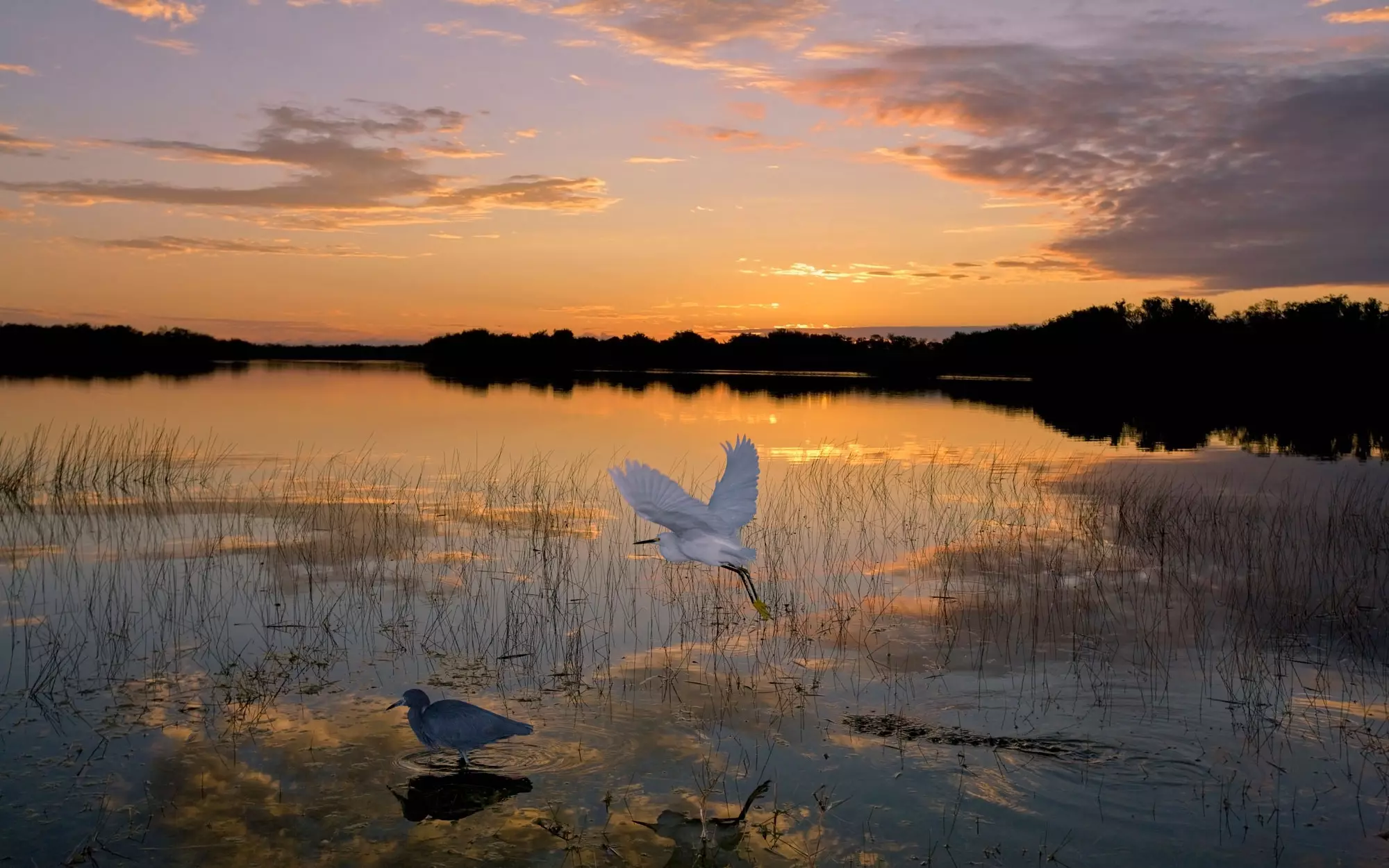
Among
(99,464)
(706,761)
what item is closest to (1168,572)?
(706,761)

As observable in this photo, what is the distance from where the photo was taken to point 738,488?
6.52m

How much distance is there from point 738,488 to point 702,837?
225 centimetres

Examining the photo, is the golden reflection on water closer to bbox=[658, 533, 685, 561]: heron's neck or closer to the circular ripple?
bbox=[658, 533, 685, 561]: heron's neck

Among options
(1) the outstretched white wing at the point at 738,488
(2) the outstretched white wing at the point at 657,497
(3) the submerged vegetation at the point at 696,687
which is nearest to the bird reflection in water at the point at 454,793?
(3) the submerged vegetation at the point at 696,687

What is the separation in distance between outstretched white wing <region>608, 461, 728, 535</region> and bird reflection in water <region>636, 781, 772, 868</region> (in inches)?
64.8

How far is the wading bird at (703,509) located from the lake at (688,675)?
1184 millimetres

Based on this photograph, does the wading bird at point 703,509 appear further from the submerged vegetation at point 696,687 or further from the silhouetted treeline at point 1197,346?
the silhouetted treeline at point 1197,346

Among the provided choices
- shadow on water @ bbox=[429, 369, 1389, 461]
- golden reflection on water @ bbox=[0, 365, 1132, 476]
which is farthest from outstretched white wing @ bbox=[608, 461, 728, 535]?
shadow on water @ bbox=[429, 369, 1389, 461]

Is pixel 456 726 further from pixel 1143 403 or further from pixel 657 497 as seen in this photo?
pixel 1143 403

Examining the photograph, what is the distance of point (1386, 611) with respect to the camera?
9.33 m

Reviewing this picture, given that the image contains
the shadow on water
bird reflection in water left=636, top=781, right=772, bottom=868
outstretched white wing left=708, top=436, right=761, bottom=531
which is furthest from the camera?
the shadow on water

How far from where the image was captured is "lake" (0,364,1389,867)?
511 centimetres

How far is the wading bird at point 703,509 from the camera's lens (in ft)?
19.4

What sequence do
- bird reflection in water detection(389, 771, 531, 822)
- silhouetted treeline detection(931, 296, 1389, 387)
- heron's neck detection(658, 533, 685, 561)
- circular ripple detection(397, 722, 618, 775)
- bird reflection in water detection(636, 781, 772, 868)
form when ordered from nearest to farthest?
bird reflection in water detection(636, 781, 772, 868) < bird reflection in water detection(389, 771, 531, 822) < circular ripple detection(397, 722, 618, 775) < heron's neck detection(658, 533, 685, 561) < silhouetted treeline detection(931, 296, 1389, 387)
